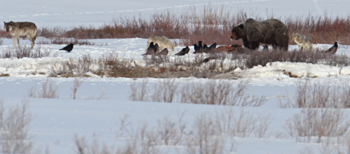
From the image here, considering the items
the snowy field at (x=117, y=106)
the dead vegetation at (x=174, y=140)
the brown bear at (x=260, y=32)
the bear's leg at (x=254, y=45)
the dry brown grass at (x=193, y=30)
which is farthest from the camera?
the dry brown grass at (x=193, y=30)

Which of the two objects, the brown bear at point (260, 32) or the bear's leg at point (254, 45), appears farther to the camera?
the bear's leg at point (254, 45)

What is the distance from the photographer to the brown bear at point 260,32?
12055 millimetres

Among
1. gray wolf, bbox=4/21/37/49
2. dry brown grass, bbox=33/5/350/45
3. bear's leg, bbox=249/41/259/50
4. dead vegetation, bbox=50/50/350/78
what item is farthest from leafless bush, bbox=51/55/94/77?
dry brown grass, bbox=33/5/350/45

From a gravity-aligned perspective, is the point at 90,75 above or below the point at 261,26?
below

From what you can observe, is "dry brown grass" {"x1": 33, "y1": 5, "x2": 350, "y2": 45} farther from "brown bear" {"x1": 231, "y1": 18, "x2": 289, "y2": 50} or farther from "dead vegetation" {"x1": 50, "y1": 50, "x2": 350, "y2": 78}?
"dead vegetation" {"x1": 50, "y1": 50, "x2": 350, "y2": 78}

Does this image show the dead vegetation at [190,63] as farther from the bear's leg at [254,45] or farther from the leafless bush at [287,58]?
the bear's leg at [254,45]

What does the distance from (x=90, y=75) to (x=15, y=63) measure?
2.37 metres

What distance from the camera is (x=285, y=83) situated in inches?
343

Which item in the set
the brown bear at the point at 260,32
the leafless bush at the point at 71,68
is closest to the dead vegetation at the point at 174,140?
the leafless bush at the point at 71,68

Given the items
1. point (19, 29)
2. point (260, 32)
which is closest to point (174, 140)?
point (260, 32)

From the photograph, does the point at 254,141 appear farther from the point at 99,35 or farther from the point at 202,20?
the point at 202,20

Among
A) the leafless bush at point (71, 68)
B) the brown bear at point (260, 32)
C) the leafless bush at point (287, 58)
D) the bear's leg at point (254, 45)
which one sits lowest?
the leafless bush at point (71, 68)

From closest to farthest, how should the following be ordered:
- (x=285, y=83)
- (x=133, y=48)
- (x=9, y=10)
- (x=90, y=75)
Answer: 1. (x=285, y=83)
2. (x=90, y=75)
3. (x=133, y=48)
4. (x=9, y=10)

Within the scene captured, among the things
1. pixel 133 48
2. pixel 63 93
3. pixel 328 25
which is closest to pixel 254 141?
pixel 63 93
